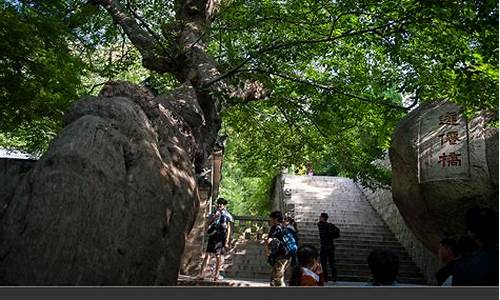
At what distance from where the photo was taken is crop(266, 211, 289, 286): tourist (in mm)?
5898

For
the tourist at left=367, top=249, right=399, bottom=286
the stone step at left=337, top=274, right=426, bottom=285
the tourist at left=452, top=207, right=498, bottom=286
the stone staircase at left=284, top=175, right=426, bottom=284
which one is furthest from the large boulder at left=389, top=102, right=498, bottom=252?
the tourist at left=367, top=249, right=399, bottom=286

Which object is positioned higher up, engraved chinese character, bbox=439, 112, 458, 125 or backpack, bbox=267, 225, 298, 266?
engraved chinese character, bbox=439, 112, 458, 125

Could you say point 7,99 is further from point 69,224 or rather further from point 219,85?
point 69,224

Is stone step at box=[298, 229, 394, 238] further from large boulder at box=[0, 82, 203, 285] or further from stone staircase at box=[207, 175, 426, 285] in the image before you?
large boulder at box=[0, 82, 203, 285]

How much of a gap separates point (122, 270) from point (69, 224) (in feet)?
1.54

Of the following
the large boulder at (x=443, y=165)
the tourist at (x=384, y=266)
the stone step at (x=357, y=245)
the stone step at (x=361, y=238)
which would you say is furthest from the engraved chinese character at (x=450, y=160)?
the tourist at (x=384, y=266)

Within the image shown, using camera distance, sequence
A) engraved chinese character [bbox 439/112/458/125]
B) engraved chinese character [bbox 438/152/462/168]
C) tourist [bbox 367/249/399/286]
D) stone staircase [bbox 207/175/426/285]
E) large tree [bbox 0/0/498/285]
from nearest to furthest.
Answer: tourist [bbox 367/249/399/286] → large tree [bbox 0/0/498/285] → engraved chinese character [bbox 438/152/462/168] → engraved chinese character [bbox 439/112/458/125] → stone staircase [bbox 207/175/426/285]

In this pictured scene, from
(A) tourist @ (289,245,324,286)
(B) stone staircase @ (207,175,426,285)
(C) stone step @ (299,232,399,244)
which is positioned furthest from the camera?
(C) stone step @ (299,232,399,244)

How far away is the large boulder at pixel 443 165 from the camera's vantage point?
7270 mm

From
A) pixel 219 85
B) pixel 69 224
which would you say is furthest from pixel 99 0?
pixel 69 224

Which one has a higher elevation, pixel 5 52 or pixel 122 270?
pixel 5 52

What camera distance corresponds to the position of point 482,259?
2.28 meters

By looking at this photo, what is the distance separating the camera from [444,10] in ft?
13.8

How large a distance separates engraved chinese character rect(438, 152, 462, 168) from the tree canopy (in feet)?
3.28
